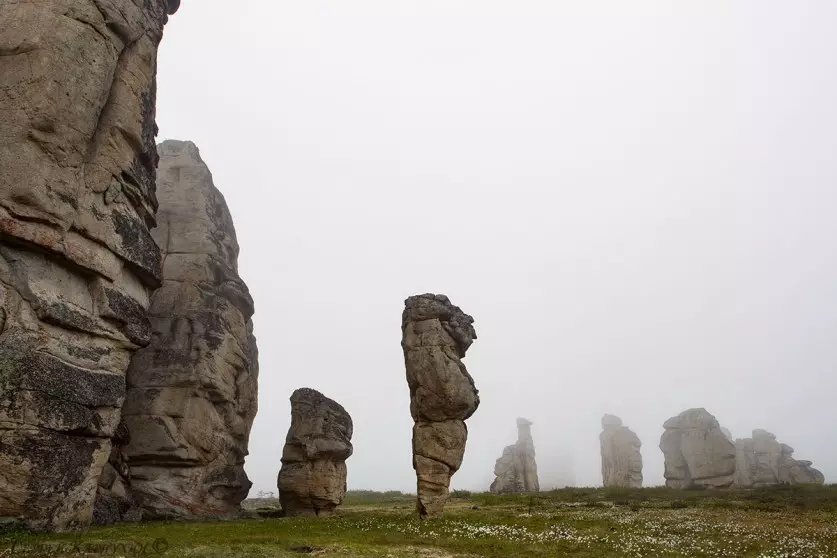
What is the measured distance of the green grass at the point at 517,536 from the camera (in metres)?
16.3

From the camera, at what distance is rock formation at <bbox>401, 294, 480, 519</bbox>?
93.6 ft

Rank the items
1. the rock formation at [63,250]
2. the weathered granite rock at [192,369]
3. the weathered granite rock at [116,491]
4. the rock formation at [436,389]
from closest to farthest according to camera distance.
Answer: the rock formation at [63,250] < the weathered granite rock at [116,491] < the rock formation at [436,389] < the weathered granite rock at [192,369]

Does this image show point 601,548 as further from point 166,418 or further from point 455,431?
point 166,418

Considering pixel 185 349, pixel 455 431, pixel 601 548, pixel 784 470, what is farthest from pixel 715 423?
pixel 185 349

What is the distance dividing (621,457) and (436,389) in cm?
5879

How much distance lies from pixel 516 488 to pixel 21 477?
204 ft

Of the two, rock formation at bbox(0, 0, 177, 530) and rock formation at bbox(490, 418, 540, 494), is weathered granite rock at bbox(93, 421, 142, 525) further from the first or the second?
rock formation at bbox(490, 418, 540, 494)

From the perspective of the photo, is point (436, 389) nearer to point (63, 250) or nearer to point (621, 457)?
point (63, 250)

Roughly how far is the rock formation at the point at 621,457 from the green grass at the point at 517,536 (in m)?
47.7

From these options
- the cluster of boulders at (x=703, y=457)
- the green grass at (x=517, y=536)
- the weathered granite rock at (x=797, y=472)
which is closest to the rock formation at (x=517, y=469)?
the cluster of boulders at (x=703, y=457)

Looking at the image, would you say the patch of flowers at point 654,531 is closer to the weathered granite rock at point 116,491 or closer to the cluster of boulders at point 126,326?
the cluster of boulders at point 126,326

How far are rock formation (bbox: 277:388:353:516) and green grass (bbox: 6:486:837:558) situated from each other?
6204 mm

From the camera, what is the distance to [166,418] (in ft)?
113

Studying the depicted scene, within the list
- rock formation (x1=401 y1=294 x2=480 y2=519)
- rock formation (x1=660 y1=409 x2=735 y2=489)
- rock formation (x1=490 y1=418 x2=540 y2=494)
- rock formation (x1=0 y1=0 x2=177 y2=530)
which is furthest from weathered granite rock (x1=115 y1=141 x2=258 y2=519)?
rock formation (x1=660 y1=409 x2=735 y2=489)
